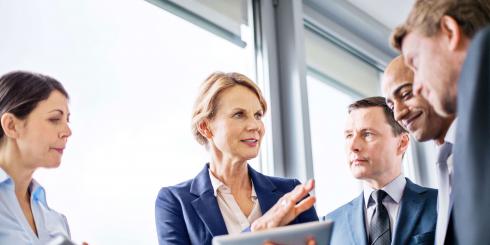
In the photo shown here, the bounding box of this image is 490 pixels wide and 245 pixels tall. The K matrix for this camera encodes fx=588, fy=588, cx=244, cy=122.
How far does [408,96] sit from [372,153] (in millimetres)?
447

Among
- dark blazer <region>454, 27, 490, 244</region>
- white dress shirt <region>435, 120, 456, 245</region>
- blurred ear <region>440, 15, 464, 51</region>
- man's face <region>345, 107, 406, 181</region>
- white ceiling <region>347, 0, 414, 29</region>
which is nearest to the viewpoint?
dark blazer <region>454, 27, 490, 244</region>

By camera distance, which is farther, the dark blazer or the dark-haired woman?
the dark-haired woman

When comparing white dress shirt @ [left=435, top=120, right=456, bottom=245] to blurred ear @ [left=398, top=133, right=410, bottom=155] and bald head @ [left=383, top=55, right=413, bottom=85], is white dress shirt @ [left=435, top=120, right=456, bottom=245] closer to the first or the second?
bald head @ [left=383, top=55, right=413, bottom=85]

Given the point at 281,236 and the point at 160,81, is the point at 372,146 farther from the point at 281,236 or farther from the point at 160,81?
the point at 281,236

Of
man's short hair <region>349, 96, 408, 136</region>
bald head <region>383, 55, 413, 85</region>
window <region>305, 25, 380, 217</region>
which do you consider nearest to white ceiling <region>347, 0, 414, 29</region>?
window <region>305, 25, 380, 217</region>

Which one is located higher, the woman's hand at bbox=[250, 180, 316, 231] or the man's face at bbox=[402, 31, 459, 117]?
the man's face at bbox=[402, 31, 459, 117]

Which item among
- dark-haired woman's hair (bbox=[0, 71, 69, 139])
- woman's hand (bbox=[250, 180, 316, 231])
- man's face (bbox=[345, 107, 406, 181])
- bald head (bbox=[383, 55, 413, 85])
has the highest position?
bald head (bbox=[383, 55, 413, 85])

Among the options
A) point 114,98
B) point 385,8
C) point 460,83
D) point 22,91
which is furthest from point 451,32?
point 385,8

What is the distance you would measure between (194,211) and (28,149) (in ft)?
2.03

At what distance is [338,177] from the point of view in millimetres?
3500

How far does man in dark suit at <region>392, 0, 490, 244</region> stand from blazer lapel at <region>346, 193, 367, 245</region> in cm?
65

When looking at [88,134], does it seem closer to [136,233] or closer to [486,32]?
[136,233]

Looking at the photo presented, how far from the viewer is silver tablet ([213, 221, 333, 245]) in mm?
1366

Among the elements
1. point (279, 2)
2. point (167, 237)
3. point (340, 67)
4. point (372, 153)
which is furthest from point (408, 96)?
point (340, 67)
